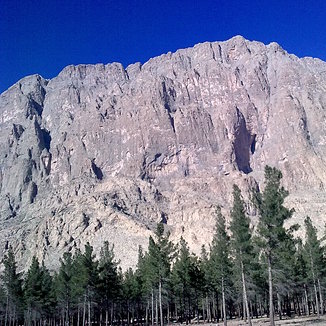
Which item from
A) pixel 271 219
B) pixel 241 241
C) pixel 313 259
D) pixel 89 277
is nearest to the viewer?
pixel 271 219

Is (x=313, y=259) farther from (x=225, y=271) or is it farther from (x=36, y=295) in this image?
(x=36, y=295)

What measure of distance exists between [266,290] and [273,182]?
33799mm

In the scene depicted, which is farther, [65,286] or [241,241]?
[65,286]

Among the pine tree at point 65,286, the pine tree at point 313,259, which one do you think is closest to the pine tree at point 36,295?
the pine tree at point 65,286

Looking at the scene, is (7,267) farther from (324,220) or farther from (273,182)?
(324,220)

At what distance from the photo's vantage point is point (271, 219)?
3528cm

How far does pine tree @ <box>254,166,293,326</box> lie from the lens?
114 ft

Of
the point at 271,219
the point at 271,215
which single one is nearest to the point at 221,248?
the point at 271,215

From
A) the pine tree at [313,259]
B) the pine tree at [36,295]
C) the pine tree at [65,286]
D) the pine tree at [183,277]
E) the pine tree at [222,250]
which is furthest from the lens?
the pine tree at [65,286]

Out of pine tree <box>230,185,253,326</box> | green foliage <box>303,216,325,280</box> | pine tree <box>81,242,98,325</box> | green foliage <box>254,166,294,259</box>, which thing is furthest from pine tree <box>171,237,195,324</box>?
green foliage <box>254,166,294,259</box>

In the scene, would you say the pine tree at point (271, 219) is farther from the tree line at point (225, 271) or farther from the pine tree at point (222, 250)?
the pine tree at point (222, 250)

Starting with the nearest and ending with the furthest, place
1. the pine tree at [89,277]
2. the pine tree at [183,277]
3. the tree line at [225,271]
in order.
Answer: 1. the tree line at [225,271]
2. the pine tree at [89,277]
3. the pine tree at [183,277]

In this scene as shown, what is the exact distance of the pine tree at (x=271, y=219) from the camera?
34750mm

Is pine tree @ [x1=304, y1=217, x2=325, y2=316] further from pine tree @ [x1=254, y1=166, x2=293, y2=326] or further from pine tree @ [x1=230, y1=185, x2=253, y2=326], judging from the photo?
pine tree @ [x1=254, y1=166, x2=293, y2=326]
